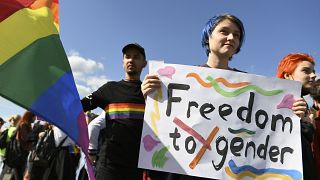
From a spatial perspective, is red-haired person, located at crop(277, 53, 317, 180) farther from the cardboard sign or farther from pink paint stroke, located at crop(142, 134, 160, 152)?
pink paint stroke, located at crop(142, 134, 160, 152)

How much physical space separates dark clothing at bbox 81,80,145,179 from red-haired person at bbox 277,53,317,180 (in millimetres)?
1350

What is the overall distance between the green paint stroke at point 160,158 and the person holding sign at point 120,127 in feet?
3.95

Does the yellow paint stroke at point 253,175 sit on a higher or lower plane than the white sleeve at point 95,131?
lower

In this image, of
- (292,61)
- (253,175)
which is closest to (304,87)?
(292,61)

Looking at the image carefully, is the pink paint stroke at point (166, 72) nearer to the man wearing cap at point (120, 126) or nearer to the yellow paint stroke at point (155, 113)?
the yellow paint stroke at point (155, 113)

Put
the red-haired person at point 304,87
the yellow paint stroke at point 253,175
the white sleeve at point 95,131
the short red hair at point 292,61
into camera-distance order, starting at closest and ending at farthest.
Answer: the yellow paint stroke at point 253,175 → the red-haired person at point 304,87 → the short red hair at point 292,61 → the white sleeve at point 95,131

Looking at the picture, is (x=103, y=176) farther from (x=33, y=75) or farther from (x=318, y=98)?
(x=318, y=98)

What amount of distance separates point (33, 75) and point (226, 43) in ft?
3.78

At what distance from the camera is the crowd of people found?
2289mm

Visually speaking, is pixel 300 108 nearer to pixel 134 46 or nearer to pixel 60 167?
pixel 134 46

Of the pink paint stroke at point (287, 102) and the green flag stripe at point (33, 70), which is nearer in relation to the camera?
the green flag stripe at point (33, 70)

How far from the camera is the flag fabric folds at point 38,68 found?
6.20 ft

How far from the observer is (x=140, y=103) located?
357cm

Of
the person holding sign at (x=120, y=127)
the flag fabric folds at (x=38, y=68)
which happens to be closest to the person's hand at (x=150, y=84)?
the flag fabric folds at (x=38, y=68)
